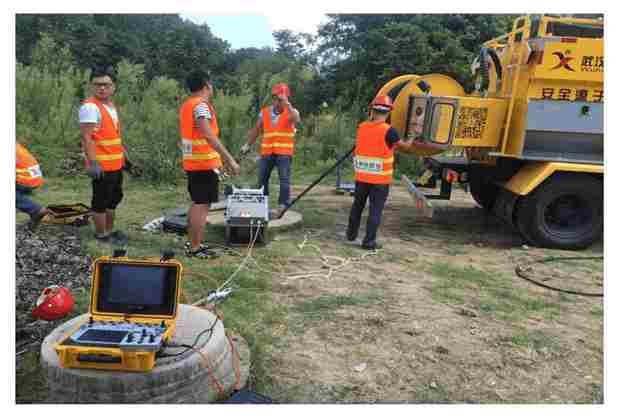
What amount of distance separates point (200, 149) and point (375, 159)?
6.09ft

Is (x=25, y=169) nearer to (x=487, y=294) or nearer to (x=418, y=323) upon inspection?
(x=418, y=323)

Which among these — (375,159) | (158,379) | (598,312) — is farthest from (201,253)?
(598,312)

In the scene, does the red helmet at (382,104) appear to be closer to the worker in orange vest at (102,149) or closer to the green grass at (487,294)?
the green grass at (487,294)

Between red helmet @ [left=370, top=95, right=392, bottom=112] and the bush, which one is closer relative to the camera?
red helmet @ [left=370, top=95, right=392, bottom=112]

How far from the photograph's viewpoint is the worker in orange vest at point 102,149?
14.9 feet

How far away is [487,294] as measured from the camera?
4367 millimetres

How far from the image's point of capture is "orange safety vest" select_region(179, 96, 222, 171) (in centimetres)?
439

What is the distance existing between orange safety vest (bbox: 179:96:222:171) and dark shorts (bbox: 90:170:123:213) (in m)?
0.85

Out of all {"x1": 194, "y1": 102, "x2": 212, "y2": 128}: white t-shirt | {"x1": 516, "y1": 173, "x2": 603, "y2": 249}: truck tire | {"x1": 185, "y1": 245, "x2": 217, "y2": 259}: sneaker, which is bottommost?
{"x1": 185, "y1": 245, "x2": 217, "y2": 259}: sneaker

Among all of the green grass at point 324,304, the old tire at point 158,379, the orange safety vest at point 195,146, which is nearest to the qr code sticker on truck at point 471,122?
the green grass at point 324,304

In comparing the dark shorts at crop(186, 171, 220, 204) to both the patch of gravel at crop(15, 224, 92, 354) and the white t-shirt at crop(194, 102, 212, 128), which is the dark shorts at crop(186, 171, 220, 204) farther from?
the patch of gravel at crop(15, 224, 92, 354)

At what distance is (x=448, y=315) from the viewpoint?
12.7 feet

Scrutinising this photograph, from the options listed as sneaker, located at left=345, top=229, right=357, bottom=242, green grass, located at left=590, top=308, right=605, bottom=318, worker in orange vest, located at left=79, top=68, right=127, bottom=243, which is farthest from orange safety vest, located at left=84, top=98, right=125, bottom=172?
Result: green grass, located at left=590, top=308, right=605, bottom=318

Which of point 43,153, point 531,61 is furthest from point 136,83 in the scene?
point 531,61
